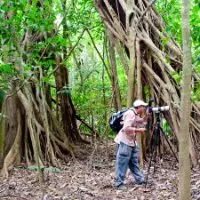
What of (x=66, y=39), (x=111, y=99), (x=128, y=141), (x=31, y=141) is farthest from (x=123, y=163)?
(x=66, y=39)

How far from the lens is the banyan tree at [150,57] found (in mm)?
7125

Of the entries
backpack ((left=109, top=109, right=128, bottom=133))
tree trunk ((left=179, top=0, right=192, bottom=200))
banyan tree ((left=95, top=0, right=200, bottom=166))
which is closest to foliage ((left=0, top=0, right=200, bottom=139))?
banyan tree ((left=95, top=0, right=200, bottom=166))

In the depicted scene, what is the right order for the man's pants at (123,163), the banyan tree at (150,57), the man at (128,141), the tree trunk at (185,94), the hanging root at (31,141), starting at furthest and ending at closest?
1. the hanging root at (31,141)
2. the banyan tree at (150,57)
3. the man's pants at (123,163)
4. the man at (128,141)
5. the tree trunk at (185,94)

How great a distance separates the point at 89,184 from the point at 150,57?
239 cm

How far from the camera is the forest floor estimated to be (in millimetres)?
5824

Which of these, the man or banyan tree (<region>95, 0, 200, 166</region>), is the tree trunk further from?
banyan tree (<region>95, 0, 200, 166</region>)

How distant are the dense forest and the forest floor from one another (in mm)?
14

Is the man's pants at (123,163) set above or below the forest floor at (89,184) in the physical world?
above

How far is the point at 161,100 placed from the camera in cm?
749

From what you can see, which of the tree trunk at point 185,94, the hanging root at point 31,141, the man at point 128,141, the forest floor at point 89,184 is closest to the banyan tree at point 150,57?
the forest floor at point 89,184

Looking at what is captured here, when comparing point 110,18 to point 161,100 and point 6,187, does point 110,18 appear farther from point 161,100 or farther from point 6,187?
point 6,187

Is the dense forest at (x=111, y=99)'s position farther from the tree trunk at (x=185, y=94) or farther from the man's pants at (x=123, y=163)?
the man's pants at (x=123, y=163)

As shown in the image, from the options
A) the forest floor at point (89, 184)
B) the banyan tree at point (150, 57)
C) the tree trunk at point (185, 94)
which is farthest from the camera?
the banyan tree at point (150, 57)

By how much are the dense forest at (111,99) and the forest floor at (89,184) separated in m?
0.01
